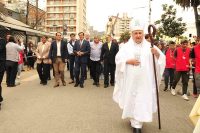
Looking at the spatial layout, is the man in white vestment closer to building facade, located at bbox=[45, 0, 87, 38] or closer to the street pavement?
→ the street pavement

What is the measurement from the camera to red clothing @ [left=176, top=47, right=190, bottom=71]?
1231 centimetres

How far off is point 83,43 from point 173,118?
22.2 feet

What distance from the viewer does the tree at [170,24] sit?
3388 centimetres

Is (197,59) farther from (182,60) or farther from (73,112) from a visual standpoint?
(73,112)

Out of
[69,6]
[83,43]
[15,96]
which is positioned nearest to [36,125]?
[15,96]

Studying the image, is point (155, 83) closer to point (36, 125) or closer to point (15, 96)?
point (36, 125)

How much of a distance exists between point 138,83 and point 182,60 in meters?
5.75

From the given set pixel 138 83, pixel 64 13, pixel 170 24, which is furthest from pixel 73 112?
pixel 64 13

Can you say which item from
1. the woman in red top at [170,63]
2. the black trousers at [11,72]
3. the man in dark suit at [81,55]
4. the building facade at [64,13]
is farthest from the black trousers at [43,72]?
the building facade at [64,13]

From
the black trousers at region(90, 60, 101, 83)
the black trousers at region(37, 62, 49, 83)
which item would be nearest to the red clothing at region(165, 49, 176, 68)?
the black trousers at region(90, 60, 101, 83)

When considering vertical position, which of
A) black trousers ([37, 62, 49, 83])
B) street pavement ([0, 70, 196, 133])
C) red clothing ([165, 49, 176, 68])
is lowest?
street pavement ([0, 70, 196, 133])

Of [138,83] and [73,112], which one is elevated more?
[138,83]

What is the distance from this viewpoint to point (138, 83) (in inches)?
275

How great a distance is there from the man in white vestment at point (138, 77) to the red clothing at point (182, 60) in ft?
17.3
